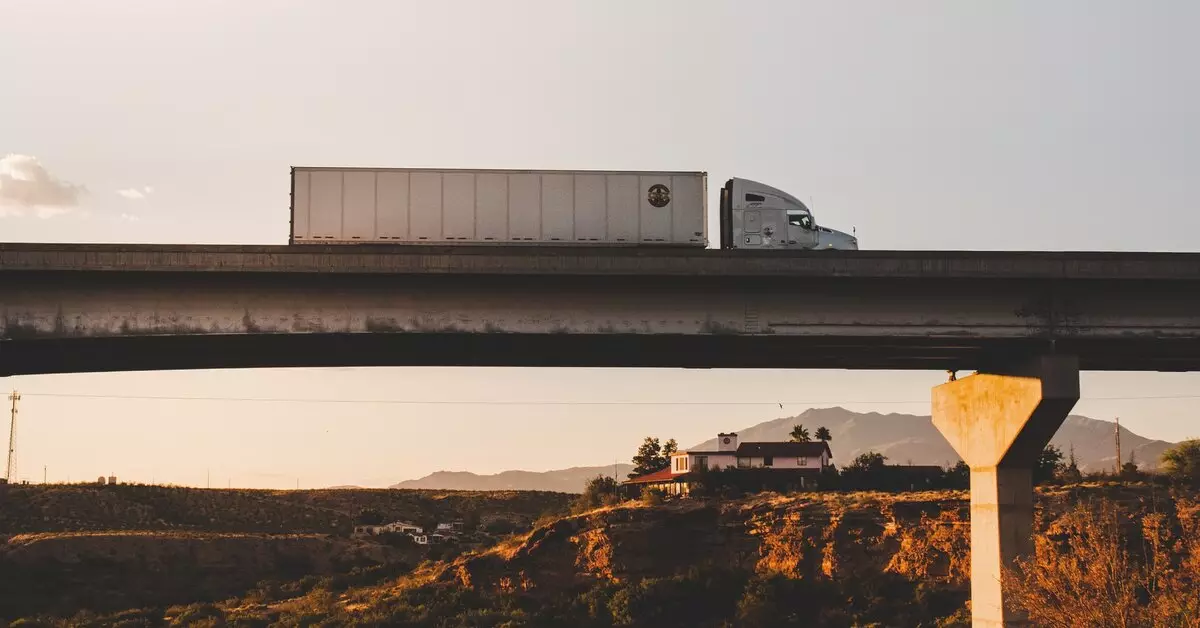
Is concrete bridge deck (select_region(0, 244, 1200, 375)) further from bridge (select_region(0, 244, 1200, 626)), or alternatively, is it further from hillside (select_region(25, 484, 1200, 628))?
hillside (select_region(25, 484, 1200, 628))

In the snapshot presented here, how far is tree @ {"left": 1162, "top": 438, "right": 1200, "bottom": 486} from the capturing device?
66750 millimetres

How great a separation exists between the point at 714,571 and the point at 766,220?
27045 millimetres

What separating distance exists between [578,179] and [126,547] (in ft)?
198

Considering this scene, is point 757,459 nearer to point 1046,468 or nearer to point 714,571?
point 1046,468

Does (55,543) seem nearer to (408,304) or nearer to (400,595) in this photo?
(400,595)

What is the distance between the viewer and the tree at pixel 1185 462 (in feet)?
219

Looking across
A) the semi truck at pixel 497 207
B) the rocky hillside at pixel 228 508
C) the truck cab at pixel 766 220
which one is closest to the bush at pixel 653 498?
the truck cab at pixel 766 220

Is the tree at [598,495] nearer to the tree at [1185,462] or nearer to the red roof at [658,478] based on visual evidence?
the red roof at [658,478]

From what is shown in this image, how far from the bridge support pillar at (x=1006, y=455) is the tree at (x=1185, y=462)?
33561mm

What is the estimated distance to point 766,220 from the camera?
132ft

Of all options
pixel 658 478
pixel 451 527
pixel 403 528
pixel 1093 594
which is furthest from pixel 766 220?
pixel 451 527

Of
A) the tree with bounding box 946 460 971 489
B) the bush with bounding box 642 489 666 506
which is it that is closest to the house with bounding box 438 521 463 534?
the bush with bounding box 642 489 666 506

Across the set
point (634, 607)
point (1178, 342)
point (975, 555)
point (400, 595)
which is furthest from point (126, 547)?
point (1178, 342)

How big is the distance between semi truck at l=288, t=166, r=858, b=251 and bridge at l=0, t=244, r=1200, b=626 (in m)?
3.66
